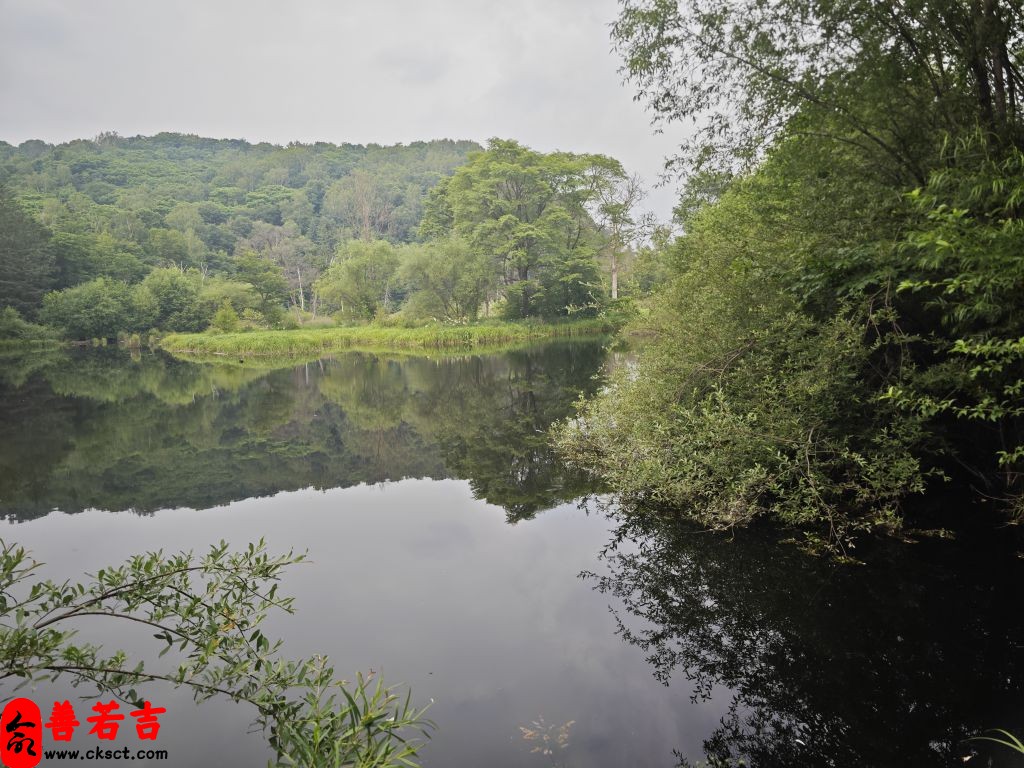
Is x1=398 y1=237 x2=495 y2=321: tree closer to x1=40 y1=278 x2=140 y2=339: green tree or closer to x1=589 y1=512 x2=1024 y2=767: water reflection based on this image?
x1=40 y1=278 x2=140 y2=339: green tree

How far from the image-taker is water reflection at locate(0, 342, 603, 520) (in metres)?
11.4

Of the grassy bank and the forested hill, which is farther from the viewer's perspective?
the forested hill

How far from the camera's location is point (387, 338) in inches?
1791

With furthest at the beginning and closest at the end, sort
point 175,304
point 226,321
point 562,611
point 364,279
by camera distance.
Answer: point 175,304, point 226,321, point 364,279, point 562,611

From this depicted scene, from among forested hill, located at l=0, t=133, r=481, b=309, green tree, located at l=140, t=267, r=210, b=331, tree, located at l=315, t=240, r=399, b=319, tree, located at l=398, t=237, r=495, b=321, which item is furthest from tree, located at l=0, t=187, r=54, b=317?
tree, located at l=398, t=237, r=495, b=321

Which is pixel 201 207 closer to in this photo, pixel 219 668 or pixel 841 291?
pixel 841 291

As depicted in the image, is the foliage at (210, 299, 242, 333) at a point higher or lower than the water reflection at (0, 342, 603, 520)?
higher

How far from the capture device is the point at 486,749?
4.29 metres

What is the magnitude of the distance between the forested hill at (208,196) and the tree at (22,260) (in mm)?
2373

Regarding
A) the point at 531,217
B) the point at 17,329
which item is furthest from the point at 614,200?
the point at 17,329

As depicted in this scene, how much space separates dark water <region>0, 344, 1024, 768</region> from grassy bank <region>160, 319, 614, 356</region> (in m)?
28.2

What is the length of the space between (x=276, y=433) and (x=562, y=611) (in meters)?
12.9

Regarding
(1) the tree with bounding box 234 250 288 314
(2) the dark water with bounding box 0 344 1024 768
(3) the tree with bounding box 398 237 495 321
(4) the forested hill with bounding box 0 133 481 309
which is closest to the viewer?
(2) the dark water with bounding box 0 344 1024 768

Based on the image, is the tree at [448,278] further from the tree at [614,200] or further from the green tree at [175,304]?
the green tree at [175,304]
